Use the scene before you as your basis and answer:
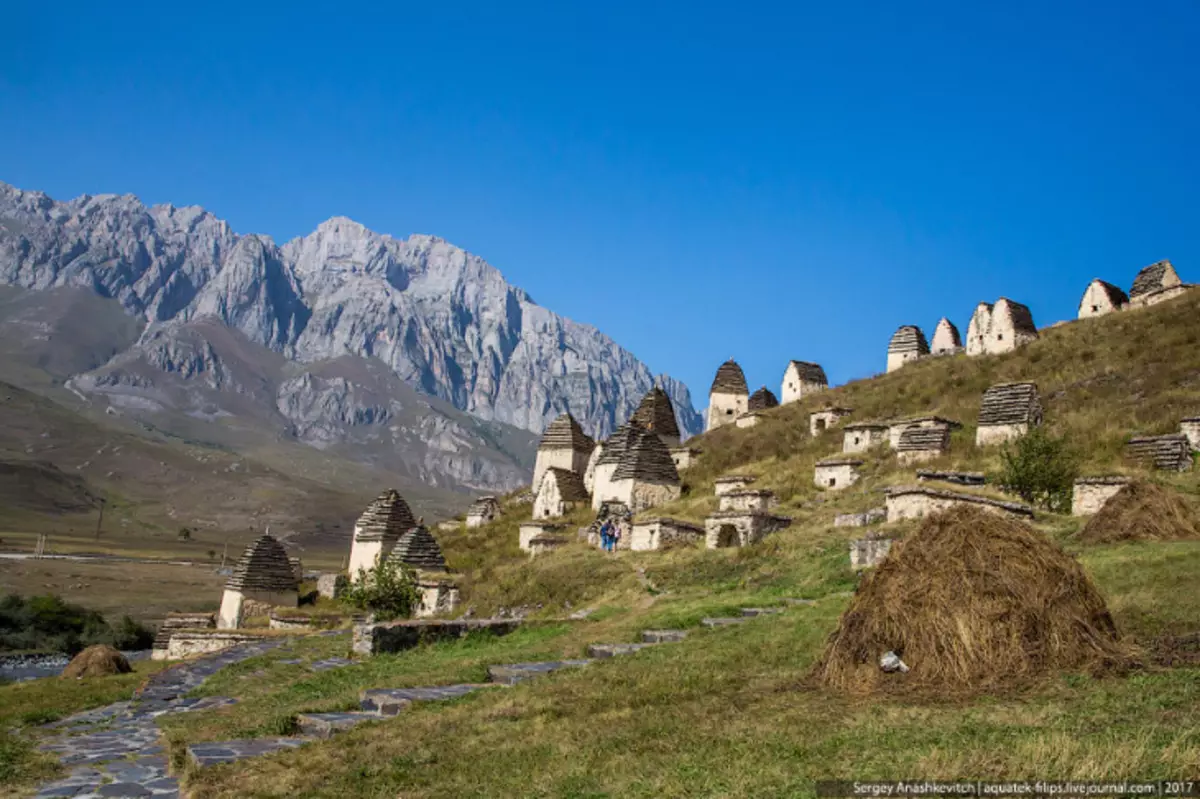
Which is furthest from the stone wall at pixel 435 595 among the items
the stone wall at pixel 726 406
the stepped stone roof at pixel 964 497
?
the stone wall at pixel 726 406

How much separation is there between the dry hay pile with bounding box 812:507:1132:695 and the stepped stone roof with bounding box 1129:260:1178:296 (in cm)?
4589

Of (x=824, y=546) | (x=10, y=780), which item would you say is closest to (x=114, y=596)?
(x=824, y=546)

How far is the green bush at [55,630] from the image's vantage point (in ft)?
121

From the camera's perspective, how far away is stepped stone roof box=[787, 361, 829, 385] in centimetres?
5653

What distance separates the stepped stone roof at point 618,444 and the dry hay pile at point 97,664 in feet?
59.5

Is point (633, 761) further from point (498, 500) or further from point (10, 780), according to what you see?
point (498, 500)

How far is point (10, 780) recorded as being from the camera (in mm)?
8062

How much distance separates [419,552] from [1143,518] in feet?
76.5

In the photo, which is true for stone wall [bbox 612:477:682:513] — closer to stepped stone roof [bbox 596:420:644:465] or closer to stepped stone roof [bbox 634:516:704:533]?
stepped stone roof [bbox 596:420:644:465]

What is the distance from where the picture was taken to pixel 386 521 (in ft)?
120

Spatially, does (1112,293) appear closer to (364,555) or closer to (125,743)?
(364,555)

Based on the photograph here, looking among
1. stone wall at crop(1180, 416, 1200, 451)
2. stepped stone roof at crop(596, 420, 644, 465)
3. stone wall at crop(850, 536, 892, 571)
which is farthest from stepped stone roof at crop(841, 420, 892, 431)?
stone wall at crop(850, 536, 892, 571)

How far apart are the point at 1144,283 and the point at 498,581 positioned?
39.3 m

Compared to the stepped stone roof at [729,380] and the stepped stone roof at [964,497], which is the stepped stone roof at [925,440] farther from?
the stepped stone roof at [729,380]
